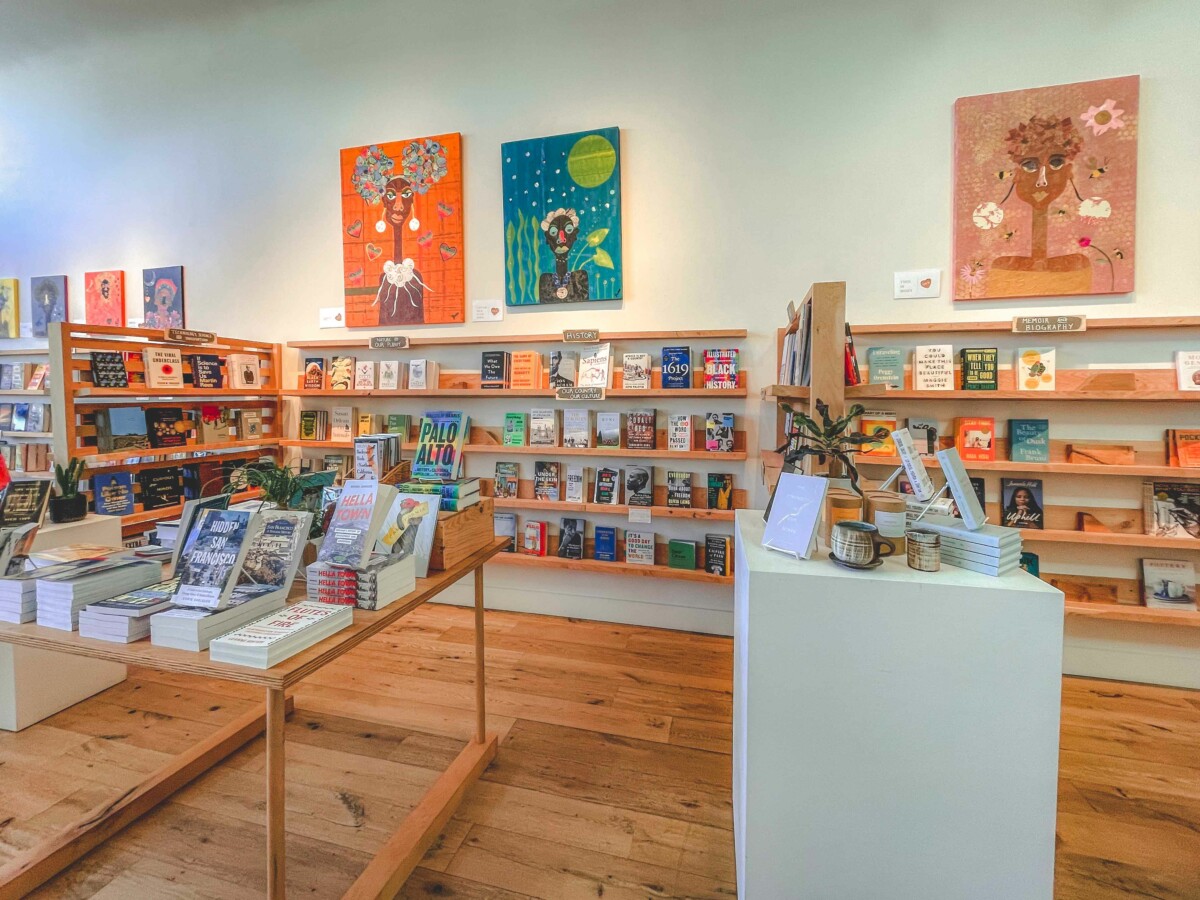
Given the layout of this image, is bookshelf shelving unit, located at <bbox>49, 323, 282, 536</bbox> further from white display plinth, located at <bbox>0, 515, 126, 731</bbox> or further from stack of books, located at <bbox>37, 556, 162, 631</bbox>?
stack of books, located at <bbox>37, 556, 162, 631</bbox>

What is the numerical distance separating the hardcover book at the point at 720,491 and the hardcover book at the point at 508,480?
3.72 ft

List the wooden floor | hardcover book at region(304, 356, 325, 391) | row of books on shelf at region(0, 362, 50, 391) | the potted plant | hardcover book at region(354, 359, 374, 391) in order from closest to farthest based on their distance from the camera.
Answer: the wooden floor → the potted plant → hardcover book at region(354, 359, 374, 391) → hardcover book at region(304, 356, 325, 391) → row of books on shelf at region(0, 362, 50, 391)

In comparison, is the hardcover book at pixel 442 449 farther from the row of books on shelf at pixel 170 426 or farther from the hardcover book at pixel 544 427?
the row of books on shelf at pixel 170 426

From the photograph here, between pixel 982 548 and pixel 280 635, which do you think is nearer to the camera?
pixel 280 635

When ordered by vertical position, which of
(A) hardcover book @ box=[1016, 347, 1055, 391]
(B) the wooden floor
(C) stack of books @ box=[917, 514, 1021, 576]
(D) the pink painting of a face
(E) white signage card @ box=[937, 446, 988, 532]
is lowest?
(B) the wooden floor

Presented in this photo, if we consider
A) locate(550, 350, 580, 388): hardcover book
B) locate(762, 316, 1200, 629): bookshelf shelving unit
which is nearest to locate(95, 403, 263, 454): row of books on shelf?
locate(550, 350, 580, 388): hardcover book

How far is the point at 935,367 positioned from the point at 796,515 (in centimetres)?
185

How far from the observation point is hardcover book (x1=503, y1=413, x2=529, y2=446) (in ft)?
10.5

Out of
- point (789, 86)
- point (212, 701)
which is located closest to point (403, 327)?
point (212, 701)

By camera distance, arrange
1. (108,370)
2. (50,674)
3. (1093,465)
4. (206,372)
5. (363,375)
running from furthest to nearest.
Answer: (363,375), (206,372), (108,370), (1093,465), (50,674)

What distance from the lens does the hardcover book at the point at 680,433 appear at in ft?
9.61

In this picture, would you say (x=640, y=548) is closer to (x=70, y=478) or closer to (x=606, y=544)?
(x=606, y=544)

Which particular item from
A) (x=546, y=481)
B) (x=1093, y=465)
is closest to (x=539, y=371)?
(x=546, y=481)

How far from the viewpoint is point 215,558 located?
1159 millimetres
